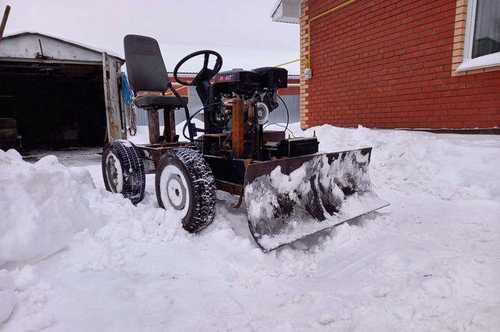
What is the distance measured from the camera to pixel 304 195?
2.68 m

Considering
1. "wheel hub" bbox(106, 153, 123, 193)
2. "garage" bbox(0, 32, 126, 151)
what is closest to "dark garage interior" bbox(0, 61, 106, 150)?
"garage" bbox(0, 32, 126, 151)

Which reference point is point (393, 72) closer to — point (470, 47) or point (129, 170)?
point (470, 47)

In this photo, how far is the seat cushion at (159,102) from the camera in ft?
11.7

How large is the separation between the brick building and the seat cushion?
3669 mm

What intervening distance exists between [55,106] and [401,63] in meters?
11.7

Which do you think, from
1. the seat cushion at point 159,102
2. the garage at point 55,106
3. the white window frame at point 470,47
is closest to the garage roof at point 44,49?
the garage at point 55,106

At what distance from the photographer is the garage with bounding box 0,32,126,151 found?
845 centimetres

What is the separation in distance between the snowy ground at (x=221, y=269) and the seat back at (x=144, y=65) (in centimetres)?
146

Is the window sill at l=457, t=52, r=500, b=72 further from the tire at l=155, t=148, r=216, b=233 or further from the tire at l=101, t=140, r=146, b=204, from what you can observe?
the tire at l=101, t=140, r=146, b=204

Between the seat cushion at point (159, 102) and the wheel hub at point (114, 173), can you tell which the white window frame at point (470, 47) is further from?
the wheel hub at point (114, 173)

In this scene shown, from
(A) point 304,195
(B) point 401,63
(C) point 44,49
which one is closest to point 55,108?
(C) point 44,49

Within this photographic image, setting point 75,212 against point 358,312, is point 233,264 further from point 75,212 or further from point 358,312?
point 75,212

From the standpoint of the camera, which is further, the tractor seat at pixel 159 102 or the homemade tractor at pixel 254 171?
the tractor seat at pixel 159 102

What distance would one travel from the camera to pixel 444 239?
2553 millimetres
